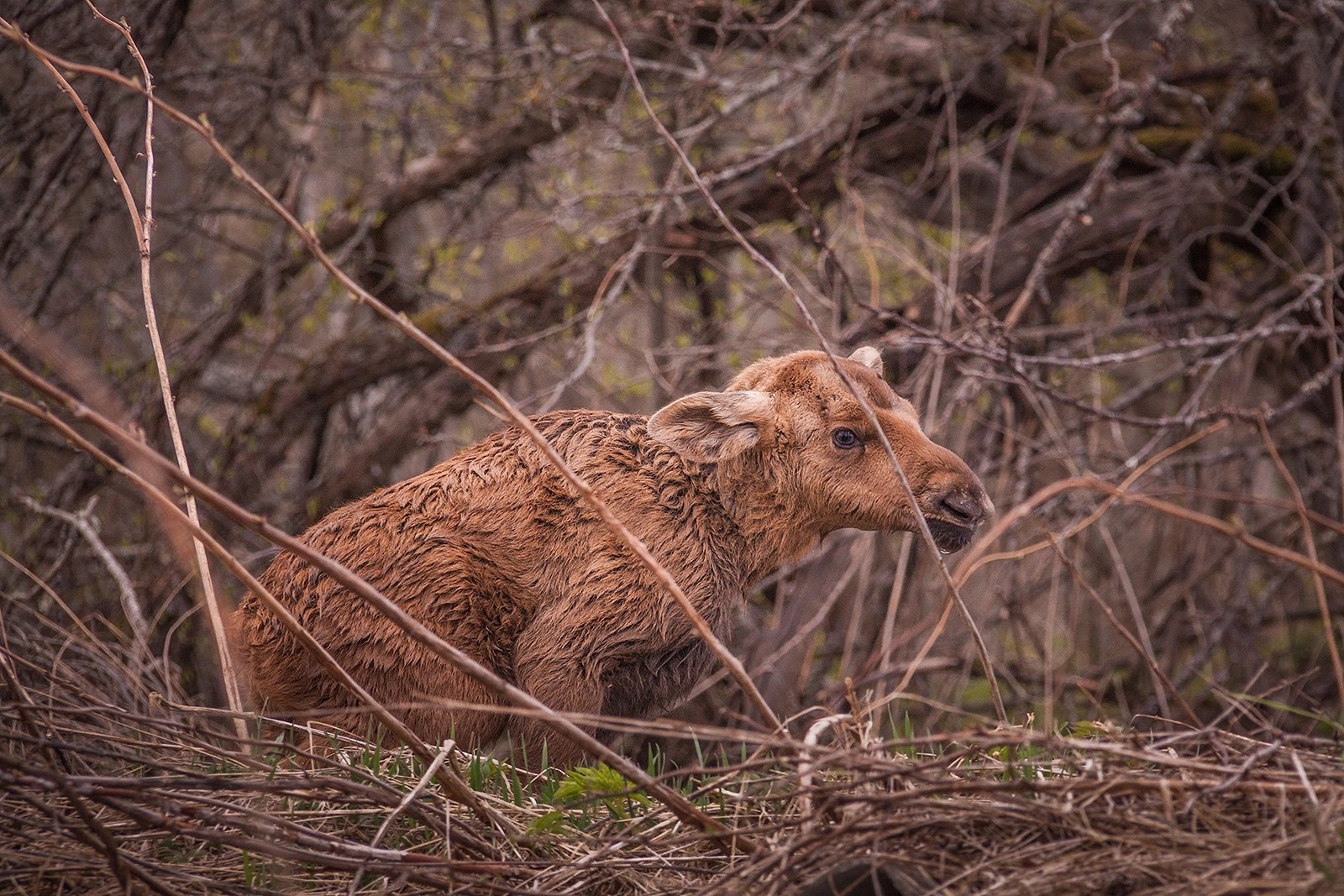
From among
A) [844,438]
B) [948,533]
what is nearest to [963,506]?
[948,533]

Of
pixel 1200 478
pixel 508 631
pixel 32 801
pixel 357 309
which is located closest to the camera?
pixel 32 801

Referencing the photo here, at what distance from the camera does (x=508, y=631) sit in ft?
15.5

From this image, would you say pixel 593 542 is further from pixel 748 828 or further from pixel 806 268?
pixel 806 268

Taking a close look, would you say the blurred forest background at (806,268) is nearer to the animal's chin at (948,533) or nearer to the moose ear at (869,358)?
the moose ear at (869,358)

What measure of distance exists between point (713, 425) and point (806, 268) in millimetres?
4091

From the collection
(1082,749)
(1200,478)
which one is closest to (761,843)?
(1082,749)

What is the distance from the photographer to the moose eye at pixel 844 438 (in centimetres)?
504

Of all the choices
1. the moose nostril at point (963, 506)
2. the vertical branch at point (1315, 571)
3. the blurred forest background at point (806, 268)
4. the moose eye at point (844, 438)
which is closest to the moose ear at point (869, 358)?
the moose eye at point (844, 438)

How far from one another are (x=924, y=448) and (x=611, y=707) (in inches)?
66.7

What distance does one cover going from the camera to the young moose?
4.58m

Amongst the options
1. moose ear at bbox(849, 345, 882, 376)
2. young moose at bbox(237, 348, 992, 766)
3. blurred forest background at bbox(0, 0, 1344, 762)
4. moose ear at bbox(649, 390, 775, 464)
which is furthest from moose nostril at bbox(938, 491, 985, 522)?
blurred forest background at bbox(0, 0, 1344, 762)

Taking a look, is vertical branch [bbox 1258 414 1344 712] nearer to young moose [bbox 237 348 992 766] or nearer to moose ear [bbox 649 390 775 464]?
young moose [bbox 237 348 992 766]

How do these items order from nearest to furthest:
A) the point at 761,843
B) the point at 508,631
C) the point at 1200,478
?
the point at 761,843 → the point at 508,631 → the point at 1200,478

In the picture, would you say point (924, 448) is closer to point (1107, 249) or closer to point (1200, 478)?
point (1107, 249)
